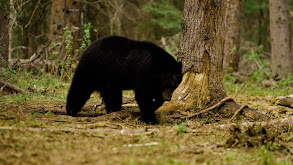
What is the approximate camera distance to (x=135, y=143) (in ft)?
12.0

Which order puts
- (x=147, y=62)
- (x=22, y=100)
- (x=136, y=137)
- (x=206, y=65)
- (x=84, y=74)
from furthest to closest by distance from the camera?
1. (x=22, y=100)
2. (x=206, y=65)
3. (x=84, y=74)
4. (x=147, y=62)
5. (x=136, y=137)

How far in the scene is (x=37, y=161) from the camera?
2.70 m

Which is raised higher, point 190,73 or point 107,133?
point 190,73

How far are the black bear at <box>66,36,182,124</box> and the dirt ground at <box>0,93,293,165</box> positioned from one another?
1.82 ft

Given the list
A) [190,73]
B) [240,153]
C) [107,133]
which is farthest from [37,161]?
[190,73]

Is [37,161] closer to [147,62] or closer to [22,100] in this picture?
[147,62]

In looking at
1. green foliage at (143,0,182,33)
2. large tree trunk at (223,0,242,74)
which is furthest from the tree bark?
green foliage at (143,0,182,33)

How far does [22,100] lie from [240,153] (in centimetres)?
457

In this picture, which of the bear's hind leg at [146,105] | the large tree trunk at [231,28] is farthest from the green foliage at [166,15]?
the bear's hind leg at [146,105]

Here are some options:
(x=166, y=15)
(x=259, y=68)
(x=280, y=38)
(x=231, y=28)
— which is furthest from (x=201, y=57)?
(x=166, y=15)

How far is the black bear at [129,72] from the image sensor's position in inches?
208

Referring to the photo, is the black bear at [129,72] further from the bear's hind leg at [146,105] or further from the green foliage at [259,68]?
the green foliage at [259,68]

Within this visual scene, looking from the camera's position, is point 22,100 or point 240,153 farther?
point 22,100

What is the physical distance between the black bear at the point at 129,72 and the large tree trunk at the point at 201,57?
51cm
